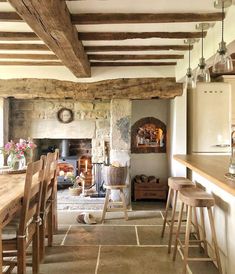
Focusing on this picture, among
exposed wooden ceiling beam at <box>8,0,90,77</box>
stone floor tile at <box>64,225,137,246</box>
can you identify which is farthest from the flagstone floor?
exposed wooden ceiling beam at <box>8,0,90,77</box>

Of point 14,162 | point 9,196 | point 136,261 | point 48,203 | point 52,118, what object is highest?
point 52,118

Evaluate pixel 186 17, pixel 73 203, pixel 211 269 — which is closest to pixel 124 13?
pixel 186 17

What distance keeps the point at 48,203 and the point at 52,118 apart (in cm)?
239

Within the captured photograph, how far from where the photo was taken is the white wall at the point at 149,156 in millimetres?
5797

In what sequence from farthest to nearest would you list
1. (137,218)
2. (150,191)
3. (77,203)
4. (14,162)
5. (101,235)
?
(150,191) → (77,203) → (137,218) → (101,235) → (14,162)

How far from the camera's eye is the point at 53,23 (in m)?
2.24

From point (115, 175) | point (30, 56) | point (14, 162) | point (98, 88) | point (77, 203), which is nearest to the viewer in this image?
point (14, 162)

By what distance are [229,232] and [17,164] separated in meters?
2.36

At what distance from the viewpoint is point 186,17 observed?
2.69 meters

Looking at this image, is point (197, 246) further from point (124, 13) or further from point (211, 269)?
point (124, 13)

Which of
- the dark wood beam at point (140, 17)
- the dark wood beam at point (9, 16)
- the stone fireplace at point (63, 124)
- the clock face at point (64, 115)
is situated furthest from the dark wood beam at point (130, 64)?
the dark wood beam at point (9, 16)

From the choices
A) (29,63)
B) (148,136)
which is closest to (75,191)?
(148,136)

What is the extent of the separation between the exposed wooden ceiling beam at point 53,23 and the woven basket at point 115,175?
168 cm

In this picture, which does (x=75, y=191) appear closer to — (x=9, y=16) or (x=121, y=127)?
(x=121, y=127)
